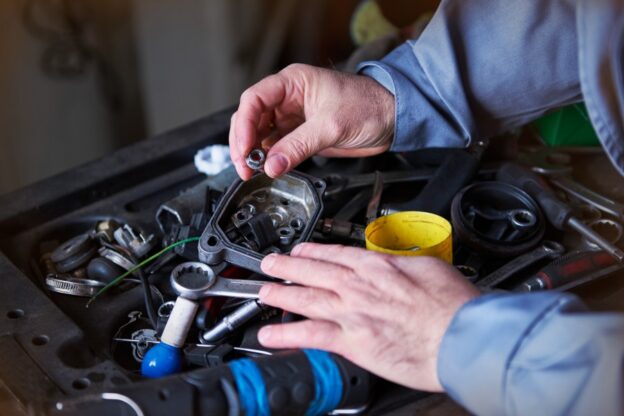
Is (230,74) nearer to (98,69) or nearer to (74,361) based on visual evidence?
(98,69)

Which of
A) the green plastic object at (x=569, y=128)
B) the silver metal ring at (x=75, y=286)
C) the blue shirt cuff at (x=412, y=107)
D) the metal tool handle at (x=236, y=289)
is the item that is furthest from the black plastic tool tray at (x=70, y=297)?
the green plastic object at (x=569, y=128)

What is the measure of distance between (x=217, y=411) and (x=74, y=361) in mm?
184

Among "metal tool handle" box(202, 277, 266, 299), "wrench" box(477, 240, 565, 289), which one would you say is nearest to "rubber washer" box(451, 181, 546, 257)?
"wrench" box(477, 240, 565, 289)

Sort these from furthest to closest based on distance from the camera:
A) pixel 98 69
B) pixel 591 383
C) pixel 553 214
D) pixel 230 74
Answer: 1. pixel 230 74
2. pixel 98 69
3. pixel 553 214
4. pixel 591 383

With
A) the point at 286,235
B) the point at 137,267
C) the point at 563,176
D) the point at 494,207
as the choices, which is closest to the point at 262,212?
the point at 286,235

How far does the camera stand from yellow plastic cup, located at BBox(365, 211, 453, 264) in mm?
849

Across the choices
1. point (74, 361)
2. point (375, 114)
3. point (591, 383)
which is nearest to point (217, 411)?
point (74, 361)

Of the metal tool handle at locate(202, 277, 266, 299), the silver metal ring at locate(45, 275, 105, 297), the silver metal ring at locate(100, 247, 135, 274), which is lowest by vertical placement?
the silver metal ring at locate(45, 275, 105, 297)

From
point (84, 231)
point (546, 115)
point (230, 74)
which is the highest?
point (546, 115)

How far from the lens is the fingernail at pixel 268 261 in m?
0.80

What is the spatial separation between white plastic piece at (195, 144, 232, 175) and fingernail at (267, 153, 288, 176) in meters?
0.19

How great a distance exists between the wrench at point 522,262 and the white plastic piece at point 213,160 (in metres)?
0.37

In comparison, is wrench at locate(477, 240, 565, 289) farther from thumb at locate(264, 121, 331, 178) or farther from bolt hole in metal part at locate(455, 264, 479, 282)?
thumb at locate(264, 121, 331, 178)

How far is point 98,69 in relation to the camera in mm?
1950
